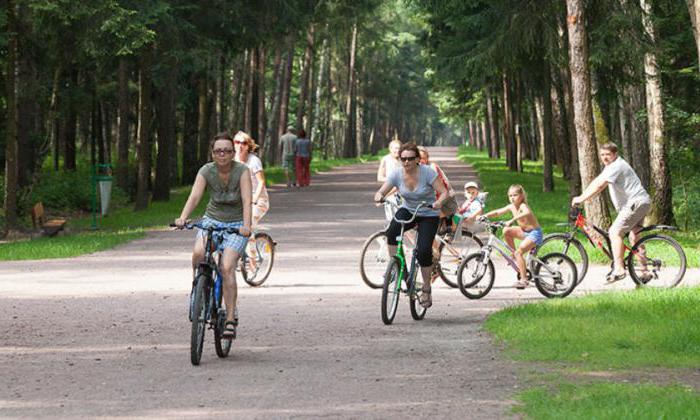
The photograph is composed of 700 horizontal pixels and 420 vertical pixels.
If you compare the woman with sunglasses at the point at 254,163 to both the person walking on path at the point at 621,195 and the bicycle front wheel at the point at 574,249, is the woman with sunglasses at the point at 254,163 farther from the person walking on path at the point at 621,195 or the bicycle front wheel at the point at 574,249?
the person walking on path at the point at 621,195

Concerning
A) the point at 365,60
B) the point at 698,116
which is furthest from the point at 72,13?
the point at 365,60

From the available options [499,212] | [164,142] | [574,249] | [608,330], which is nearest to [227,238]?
[608,330]

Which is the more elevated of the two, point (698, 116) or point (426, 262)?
point (698, 116)

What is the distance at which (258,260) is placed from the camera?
626 inches

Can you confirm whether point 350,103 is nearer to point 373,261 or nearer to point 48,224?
point 48,224

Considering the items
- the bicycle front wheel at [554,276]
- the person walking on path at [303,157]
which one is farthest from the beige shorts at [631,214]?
the person walking on path at [303,157]

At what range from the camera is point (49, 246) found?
21.5 meters

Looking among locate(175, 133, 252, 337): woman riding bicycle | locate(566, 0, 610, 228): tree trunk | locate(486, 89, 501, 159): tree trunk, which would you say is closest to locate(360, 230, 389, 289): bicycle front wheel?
locate(175, 133, 252, 337): woman riding bicycle

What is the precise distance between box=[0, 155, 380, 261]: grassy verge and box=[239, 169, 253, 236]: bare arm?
10420mm

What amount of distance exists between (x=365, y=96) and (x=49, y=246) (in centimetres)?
8206

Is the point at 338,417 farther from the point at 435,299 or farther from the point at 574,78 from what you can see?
the point at 574,78

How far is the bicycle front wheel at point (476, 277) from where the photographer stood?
1445cm

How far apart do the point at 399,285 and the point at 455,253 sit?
3336 millimetres

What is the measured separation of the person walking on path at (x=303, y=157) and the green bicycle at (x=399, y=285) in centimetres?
2665
